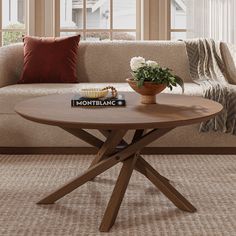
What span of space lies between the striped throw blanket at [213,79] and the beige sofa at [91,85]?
0.06 meters

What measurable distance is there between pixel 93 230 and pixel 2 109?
1806mm

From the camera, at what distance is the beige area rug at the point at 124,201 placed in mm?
2627

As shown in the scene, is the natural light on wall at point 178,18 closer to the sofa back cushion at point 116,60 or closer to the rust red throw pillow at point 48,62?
the sofa back cushion at point 116,60

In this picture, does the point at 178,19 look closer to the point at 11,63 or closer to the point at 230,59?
the point at 230,59

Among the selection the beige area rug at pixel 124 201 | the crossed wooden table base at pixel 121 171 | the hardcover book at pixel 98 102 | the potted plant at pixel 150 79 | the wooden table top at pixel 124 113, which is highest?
the potted plant at pixel 150 79

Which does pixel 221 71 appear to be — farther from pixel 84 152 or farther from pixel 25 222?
pixel 25 222

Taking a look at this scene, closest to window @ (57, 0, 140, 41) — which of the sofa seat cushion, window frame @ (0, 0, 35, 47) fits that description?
window frame @ (0, 0, 35, 47)

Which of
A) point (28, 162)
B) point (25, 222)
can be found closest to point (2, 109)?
point (28, 162)

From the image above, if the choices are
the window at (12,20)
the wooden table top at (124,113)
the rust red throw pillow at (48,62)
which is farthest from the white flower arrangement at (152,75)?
the window at (12,20)

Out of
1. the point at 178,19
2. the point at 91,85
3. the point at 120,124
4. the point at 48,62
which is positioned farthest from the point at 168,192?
the point at 178,19

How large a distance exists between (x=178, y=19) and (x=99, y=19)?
0.82m

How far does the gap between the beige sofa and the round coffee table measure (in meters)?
0.99

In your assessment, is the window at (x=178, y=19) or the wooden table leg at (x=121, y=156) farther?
the window at (x=178, y=19)

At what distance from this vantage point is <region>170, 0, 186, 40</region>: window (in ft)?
19.2
